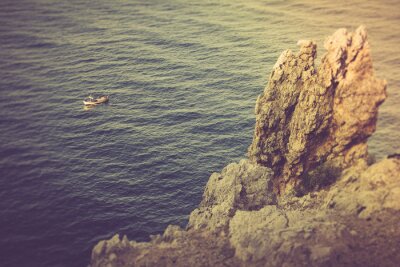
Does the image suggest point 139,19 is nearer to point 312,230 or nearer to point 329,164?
point 329,164

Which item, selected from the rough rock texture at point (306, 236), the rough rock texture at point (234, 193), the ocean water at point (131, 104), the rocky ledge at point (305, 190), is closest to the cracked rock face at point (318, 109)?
the rocky ledge at point (305, 190)

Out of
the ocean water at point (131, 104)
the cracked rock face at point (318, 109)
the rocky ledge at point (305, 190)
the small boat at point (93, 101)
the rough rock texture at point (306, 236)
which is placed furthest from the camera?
the small boat at point (93, 101)

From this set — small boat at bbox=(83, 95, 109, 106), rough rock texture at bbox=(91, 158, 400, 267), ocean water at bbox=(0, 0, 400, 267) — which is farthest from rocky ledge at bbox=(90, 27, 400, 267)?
small boat at bbox=(83, 95, 109, 106)

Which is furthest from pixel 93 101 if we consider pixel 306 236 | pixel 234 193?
pixel 306 236

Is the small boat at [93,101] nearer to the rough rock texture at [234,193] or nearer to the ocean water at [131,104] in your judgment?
the ocean water at [131,104]

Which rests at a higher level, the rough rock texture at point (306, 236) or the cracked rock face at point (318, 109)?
the cracked rock face at point (318, 109)

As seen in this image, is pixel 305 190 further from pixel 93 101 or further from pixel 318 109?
pixel 93 101
